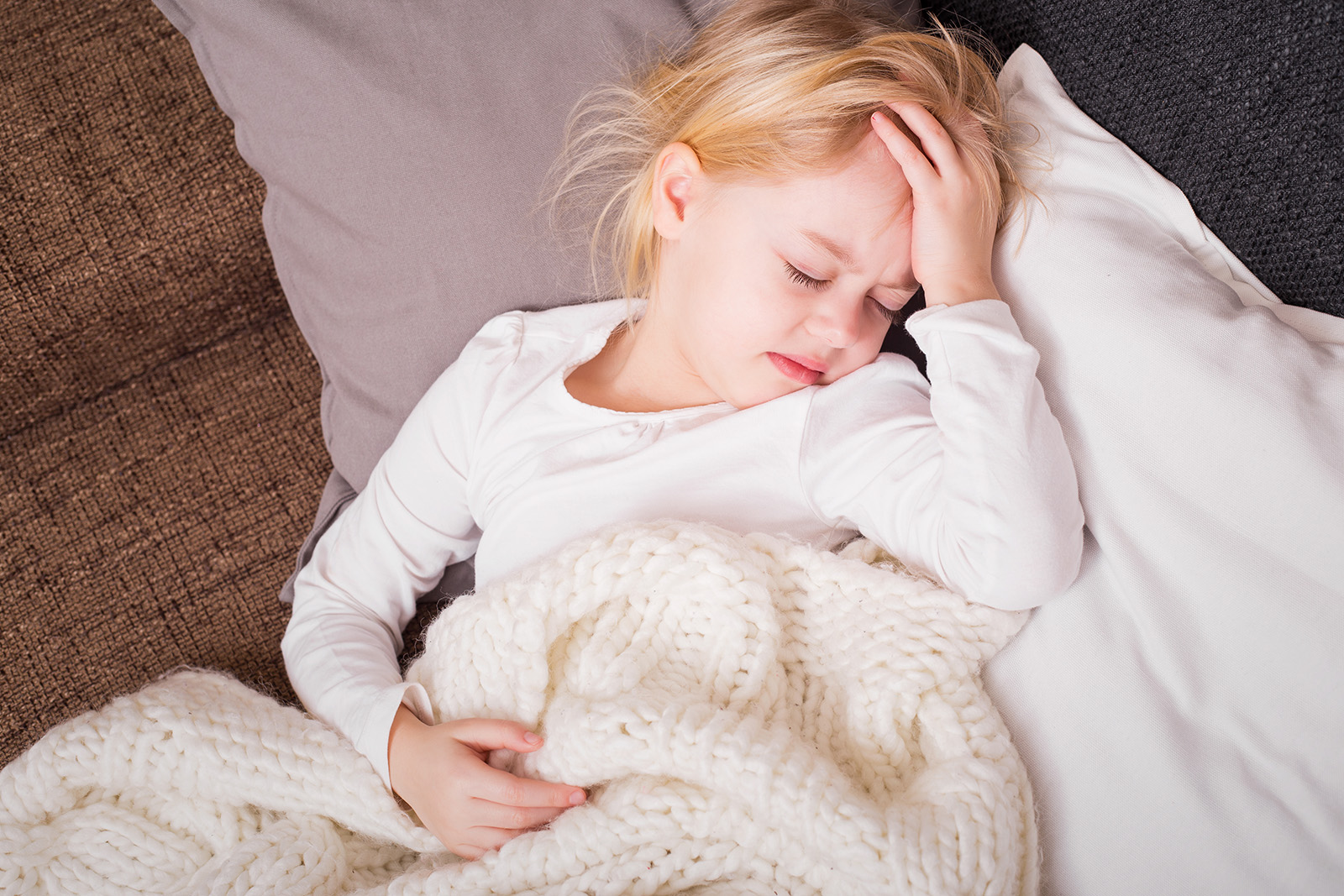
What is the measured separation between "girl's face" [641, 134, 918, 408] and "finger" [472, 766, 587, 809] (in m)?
0.44

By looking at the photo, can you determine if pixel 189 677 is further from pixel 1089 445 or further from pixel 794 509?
pixel 1089 445

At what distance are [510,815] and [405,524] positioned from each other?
0.40 m

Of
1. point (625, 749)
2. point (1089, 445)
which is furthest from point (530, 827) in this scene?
point (1089, 445)

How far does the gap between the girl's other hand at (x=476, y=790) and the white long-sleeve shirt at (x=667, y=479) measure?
0.23 feet

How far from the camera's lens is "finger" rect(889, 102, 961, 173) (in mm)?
812

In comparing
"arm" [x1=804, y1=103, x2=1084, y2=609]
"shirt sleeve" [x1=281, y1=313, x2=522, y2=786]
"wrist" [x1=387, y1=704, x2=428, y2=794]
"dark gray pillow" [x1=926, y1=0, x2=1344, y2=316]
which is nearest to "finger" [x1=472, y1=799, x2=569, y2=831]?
"wrist" [x1=387, y1=704, x2=428, y2=794]

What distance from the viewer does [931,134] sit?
0.82 metres

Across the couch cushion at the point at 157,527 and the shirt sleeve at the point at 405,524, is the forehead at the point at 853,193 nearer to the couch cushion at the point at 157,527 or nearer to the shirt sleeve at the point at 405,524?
the shirt sleeve at the point at 405,524

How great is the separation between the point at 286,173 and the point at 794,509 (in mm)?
739

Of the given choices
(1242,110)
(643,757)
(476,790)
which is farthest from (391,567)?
(1242,110)

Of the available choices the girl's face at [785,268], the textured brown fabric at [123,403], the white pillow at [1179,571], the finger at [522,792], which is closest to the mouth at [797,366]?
the girl's face at [785,268]

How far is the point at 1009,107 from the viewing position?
866 millimetres

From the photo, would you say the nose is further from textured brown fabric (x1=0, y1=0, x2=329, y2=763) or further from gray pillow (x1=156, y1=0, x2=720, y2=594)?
textured brown fabric (x1=0, y1=0, x2=329, y2=763)

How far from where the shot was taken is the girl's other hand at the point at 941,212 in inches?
31.6
